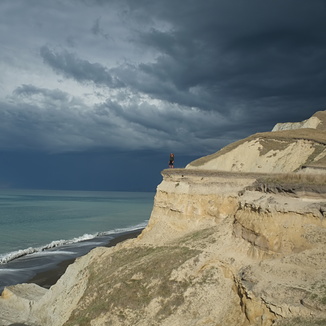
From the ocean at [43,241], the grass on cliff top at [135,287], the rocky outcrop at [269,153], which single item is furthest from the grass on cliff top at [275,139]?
the ocean at [43,241]

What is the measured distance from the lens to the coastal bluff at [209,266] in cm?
1288

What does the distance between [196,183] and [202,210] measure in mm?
2023

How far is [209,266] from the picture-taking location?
1631cm

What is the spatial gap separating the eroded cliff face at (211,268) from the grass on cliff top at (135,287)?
53mm

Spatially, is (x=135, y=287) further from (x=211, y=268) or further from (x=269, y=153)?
(x=269, y=153)

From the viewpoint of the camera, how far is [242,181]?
70.4 ft

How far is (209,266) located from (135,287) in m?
4.00

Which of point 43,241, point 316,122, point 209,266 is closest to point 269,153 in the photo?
point 316,122

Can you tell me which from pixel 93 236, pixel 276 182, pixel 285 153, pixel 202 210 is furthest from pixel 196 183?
pixel 93 236

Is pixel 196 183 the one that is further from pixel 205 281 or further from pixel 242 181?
pixel 205 281

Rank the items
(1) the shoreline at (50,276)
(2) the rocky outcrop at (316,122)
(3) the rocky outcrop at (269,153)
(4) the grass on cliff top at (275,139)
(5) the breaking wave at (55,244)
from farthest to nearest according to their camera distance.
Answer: (2) the rocky outcrop at (316,122), (5) the breaking wave at (55,244), (4) the grass on cliff top at (275,139), (1) the shoreline at (50,276), (3) the rocky outcrop at (269,153)

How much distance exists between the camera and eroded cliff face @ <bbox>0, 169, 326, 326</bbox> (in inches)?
507

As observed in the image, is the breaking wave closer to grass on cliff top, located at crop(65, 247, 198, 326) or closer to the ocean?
the ocean

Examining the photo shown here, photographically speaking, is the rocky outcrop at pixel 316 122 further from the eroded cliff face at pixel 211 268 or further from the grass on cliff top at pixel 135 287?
the grass on cliff top at pixel 135 287
